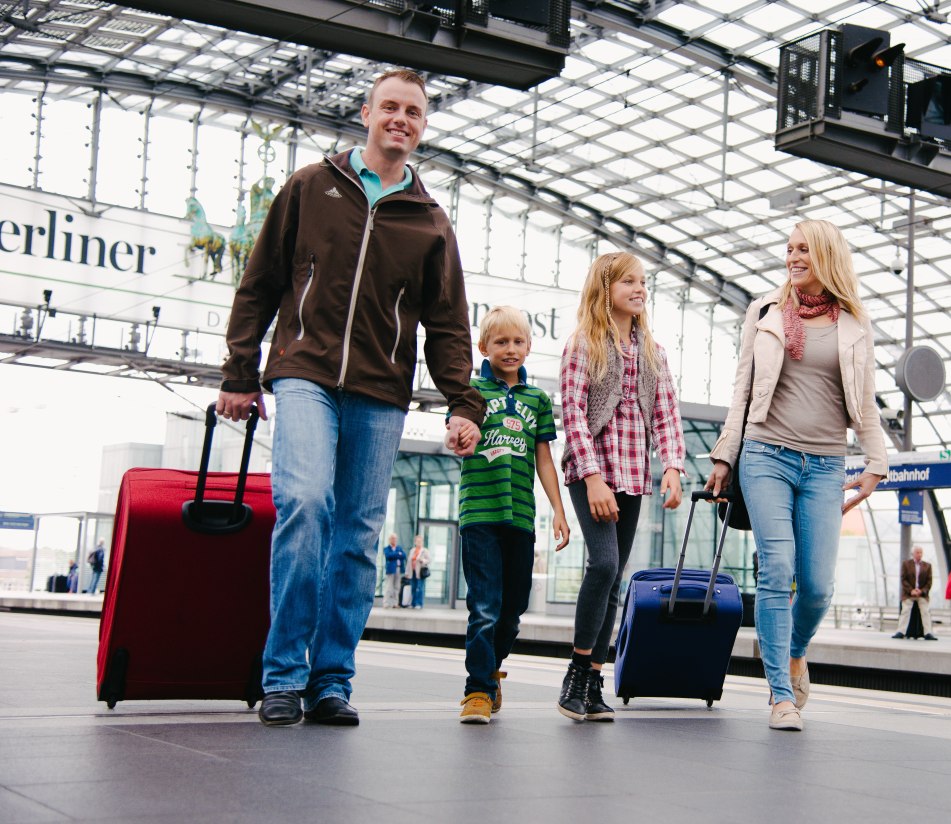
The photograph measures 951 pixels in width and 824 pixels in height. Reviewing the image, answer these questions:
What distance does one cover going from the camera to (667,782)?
2803 mm

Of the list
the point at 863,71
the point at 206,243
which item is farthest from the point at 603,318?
the point at 206,243

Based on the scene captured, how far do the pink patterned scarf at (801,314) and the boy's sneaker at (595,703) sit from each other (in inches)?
52.9

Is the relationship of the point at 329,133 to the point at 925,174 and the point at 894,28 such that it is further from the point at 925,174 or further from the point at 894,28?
the point at 925,174

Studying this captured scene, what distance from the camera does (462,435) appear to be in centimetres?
376

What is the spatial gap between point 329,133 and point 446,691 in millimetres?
29252

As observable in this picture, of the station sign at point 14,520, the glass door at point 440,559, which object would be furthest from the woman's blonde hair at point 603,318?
the station sign at point 14,520

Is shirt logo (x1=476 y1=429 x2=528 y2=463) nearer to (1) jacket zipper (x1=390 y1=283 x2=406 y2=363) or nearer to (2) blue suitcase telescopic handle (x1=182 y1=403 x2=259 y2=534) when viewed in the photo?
(1) jacket zipper (x1=390 y1=283 x2=406 y2=363)

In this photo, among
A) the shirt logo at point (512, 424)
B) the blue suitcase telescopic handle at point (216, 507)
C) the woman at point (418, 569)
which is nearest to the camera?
the blue suitcase telescopic handle at point (216, 507)

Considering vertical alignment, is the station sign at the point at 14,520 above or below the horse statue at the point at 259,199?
below

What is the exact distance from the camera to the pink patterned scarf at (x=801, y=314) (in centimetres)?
457

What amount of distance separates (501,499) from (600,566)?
42 cm

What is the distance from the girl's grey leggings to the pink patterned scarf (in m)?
0.79

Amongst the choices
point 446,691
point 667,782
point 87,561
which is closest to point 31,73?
point 87,561

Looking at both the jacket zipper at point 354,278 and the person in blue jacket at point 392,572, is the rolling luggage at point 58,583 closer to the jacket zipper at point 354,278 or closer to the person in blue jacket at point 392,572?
the person in blue jacket at point 392,572
